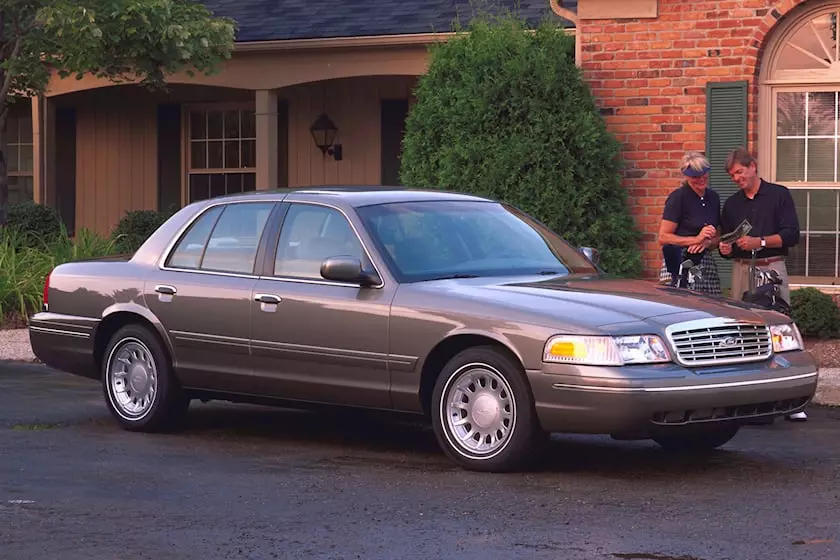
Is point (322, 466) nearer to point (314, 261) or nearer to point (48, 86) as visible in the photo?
point (314, 261)

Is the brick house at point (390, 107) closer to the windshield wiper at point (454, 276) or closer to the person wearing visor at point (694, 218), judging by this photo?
the person wearing visor at point (694, 218)

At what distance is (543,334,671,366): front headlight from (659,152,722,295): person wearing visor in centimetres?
287

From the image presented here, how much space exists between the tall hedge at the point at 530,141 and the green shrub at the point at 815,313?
5.05 ft

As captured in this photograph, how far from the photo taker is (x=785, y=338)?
8547 millimetres

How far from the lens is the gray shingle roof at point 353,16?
768 inches

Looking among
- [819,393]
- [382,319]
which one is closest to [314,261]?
[382,319]

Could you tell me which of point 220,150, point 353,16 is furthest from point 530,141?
point 220,150

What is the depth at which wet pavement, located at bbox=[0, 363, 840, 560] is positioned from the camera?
6.34 meters

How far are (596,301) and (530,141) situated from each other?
23.2 feet

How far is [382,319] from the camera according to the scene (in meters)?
8.59

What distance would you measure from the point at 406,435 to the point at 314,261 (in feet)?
4.34

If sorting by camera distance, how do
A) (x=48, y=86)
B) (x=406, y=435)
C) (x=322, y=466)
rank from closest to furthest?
(x=322, y=466) < (x=406, y=435) < (x=48, y=86)

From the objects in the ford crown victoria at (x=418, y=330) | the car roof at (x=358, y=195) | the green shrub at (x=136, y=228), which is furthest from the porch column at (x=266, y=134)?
the car roof at (x=358, y=195)

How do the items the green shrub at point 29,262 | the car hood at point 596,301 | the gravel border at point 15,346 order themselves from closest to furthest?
the car hood at point 596,301
the gravel border at point 15,346
the green shrub at point 29,262
